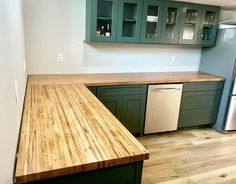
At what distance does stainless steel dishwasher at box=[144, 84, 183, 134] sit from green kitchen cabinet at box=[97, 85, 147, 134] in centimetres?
11

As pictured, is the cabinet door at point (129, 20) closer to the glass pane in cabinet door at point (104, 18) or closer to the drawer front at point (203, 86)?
the glass pane in cabinet door at point (104, 18)

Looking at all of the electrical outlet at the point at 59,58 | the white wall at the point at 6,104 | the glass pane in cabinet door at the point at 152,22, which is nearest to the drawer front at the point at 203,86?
the glass pane in cabinet door at the point at 152,22

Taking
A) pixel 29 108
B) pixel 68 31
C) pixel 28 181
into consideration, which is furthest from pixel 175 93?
pixel 28 181

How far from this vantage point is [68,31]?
289 cm

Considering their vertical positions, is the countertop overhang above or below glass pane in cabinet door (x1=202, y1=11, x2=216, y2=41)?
below

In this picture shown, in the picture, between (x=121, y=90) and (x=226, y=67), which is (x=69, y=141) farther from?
(x=226, y=67)

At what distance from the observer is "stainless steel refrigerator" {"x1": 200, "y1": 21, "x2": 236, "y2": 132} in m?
3.17

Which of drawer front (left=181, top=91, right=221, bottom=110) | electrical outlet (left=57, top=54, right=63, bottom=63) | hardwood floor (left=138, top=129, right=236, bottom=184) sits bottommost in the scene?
hardwood floor (left=138, top=129, right=236, bottom=184)

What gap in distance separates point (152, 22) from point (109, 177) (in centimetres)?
245

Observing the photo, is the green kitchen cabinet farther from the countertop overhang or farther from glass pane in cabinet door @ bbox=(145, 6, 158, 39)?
glass pane in cabinet door @ bbox=(145, 6, 158, 39)

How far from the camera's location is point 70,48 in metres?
2.96

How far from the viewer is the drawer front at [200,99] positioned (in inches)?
127

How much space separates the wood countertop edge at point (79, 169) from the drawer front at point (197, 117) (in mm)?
2380

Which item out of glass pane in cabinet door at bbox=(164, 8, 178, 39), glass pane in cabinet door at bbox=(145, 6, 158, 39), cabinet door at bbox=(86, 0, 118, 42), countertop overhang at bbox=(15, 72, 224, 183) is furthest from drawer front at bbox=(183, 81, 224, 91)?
countertop overhang at bbox=(15, 72, 224, 183)
